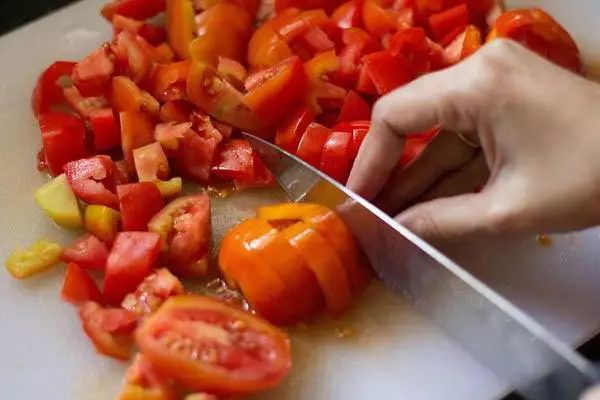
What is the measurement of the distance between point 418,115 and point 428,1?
22.1 inches

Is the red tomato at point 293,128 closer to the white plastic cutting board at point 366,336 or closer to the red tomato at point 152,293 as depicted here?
the white plastic cutting board at point 366,336

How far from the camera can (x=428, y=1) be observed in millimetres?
1735

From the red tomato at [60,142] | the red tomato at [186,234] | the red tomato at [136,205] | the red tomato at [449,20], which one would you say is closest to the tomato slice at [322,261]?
the red tomato at [186,234]

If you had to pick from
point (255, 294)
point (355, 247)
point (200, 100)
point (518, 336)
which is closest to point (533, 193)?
point (518, 336)

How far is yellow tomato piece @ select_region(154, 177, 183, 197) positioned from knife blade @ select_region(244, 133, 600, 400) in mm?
222

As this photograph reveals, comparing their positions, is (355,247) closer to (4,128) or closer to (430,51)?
(430,51)

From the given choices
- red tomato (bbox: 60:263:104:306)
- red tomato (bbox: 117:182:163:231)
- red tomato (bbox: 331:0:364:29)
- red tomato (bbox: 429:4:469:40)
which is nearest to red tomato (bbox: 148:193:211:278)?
red tomato (bbox: 117:182:163:231)

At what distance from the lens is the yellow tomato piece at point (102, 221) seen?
1.44 meters

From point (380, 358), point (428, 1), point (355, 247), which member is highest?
point (428, 1)

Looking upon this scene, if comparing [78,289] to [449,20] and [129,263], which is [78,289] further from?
[449,20]

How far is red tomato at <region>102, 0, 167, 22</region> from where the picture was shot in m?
1.78

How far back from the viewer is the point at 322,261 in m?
1.31

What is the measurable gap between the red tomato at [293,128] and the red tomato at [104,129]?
319 millimetres

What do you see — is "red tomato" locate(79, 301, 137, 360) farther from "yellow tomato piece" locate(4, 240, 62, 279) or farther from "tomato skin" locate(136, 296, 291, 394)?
"yellow tomato piece" locate(4, 240, 62, 279)
